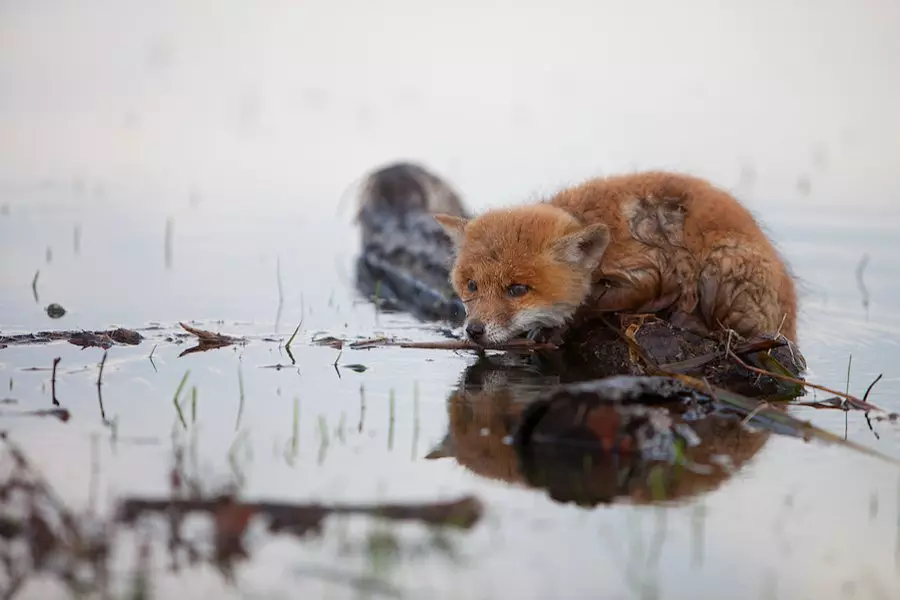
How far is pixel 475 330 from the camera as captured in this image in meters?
7.35

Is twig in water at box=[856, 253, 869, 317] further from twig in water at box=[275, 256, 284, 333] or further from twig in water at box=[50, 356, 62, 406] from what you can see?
twig in water at box=[50, 356, 62, 406]

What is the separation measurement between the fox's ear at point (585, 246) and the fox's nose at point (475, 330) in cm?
75

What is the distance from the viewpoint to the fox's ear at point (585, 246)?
24.1 feet

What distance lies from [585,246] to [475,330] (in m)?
0.97

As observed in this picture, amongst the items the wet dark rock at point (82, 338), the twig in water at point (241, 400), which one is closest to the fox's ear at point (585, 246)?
the twig in water at point (241, 400)

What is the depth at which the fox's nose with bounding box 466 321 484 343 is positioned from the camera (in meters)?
7.34

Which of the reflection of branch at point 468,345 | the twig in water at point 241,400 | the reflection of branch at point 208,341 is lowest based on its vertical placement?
the twig in water at point 241,400

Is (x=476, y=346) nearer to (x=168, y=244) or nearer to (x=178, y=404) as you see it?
(x=178, y=404)

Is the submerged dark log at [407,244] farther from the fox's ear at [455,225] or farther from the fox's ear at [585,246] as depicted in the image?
the fox's ear at [585,246]

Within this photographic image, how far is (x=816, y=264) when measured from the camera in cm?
1290

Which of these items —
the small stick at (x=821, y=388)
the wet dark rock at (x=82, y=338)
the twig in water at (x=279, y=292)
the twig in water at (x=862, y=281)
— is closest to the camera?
the small stick at (x=821, y=388)

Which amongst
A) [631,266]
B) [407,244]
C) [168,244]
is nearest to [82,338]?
[631,266]

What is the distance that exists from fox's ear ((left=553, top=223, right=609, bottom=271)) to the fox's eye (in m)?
0.33

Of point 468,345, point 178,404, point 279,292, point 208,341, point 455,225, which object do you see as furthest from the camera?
point 279,292
